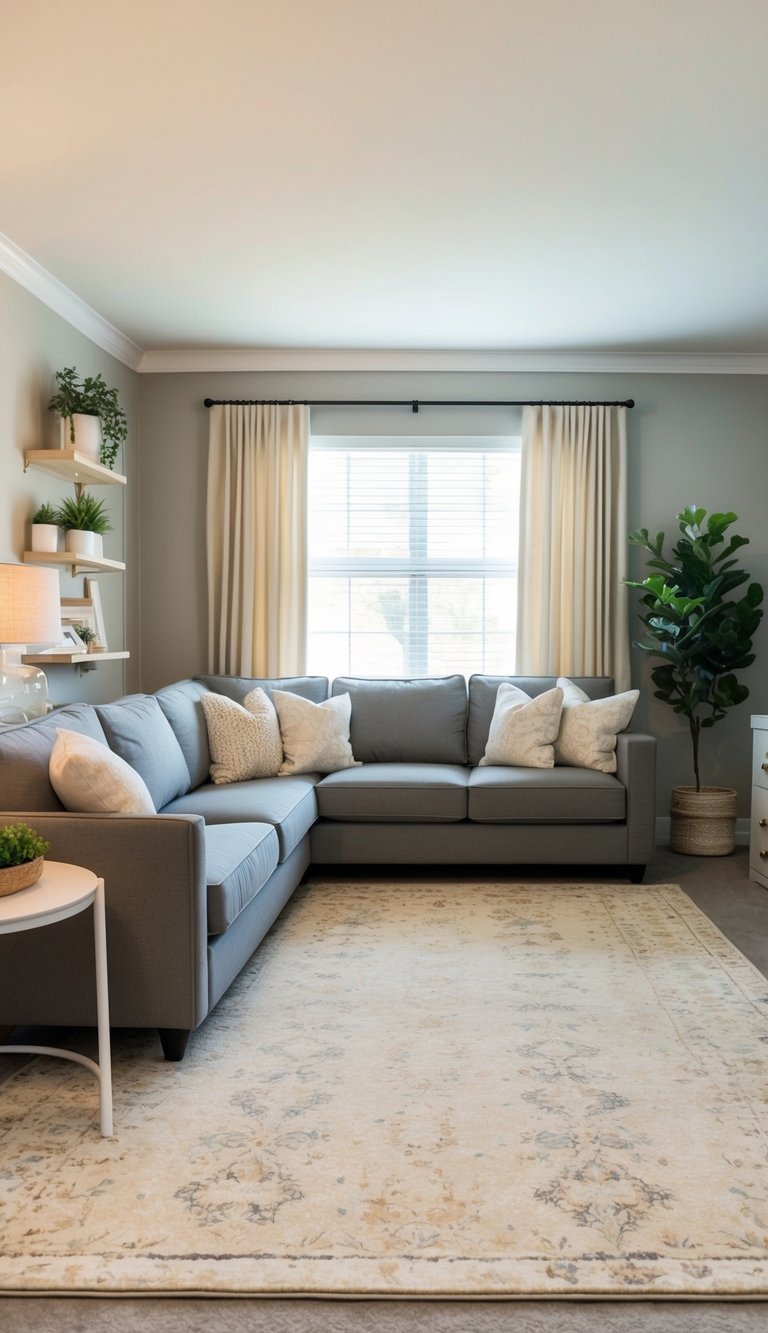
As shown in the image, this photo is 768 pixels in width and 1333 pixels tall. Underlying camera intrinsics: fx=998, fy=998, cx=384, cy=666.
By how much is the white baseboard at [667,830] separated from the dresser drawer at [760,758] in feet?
3.21

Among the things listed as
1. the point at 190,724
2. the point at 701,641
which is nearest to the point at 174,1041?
the point at 190,724

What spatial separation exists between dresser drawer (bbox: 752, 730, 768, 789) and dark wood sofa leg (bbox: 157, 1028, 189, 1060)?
299 cm

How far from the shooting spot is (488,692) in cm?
522

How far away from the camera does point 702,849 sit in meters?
5.16

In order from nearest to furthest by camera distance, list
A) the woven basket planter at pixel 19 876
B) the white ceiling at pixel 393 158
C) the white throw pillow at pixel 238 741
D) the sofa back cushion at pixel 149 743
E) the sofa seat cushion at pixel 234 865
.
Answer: the woven basket planter at pixel 19 876
the white ceiling at pixel 393 158
the sofa seat cushion at pixel 234 865
the sofa back cushion at pixel 149 743
the white throw pillow at pixel 238 741

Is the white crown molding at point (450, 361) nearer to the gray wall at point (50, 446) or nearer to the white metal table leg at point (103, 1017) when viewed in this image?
the gray wall at point (50, 446)

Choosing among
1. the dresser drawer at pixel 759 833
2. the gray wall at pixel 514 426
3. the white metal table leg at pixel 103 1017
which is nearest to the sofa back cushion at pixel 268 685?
the gray wall at pixel 514 426

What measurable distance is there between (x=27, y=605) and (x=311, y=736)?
1877 millimetres

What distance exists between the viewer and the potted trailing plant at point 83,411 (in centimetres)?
424

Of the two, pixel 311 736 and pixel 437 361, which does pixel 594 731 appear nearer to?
pixel 311 736

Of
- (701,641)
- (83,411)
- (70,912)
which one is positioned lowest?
(70,912)

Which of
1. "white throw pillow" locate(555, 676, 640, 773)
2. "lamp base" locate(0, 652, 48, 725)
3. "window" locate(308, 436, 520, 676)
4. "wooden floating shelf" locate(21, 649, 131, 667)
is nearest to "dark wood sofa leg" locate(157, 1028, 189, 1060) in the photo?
"lamp base" locate(0, 652, 48, 725)

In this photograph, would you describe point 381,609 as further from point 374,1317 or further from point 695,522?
point 374,1317

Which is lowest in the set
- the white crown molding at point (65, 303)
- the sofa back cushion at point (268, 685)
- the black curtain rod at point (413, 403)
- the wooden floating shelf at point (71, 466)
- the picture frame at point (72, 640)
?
the sofa back cushion at point (268, 685)
